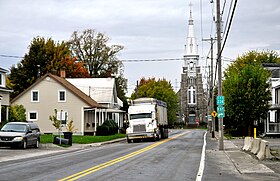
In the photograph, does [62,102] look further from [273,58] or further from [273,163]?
[273,58]

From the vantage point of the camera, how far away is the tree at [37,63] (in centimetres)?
7712

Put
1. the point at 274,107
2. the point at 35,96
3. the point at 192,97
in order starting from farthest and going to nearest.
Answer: the point at 192,97 < the point at 35,96 < the point at 274,107

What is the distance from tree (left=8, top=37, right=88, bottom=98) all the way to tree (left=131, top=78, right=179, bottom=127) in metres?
→ 38.4

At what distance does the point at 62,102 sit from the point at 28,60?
66.3ft

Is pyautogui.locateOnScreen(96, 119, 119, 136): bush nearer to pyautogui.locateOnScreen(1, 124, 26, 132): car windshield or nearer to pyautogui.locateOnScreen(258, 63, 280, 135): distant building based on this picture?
pyautogui.locateOnScreen(258, 63, 280, 135): distant building

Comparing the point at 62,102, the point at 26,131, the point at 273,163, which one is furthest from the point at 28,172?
the point at 62,102

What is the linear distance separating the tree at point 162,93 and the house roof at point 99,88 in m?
46.5

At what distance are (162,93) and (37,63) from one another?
4381 cm

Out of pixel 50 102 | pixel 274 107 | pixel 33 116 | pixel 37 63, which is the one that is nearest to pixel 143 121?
pixel 274 107

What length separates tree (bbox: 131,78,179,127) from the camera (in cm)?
11594

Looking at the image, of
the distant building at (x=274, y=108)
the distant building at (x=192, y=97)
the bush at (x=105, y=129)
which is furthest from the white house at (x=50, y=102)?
the distant building at (x=192, y=97)

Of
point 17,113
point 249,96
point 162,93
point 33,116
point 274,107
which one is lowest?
point 33,116

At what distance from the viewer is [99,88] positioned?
69.0 m

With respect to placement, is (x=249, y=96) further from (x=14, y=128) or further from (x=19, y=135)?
(x=19, y=135)
